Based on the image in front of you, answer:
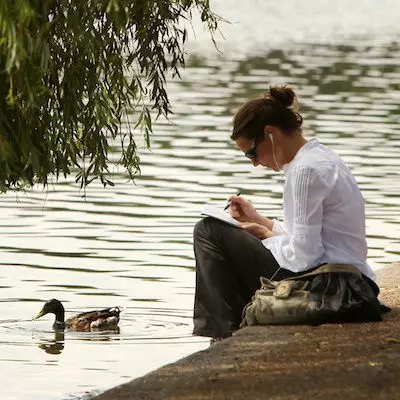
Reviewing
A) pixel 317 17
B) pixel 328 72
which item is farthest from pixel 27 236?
pixel 317 17

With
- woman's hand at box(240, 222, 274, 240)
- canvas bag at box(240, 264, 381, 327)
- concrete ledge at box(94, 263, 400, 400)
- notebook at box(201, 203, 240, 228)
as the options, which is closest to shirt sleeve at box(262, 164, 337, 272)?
canvas bag at box(240, 264, 381, 327)

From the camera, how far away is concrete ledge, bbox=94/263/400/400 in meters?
7.84

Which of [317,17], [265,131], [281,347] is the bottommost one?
[317,17]

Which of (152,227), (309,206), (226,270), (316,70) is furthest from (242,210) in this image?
(316,70)

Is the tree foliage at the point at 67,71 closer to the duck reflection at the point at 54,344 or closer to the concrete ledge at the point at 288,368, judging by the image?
the duck reflection at the point at 54,344

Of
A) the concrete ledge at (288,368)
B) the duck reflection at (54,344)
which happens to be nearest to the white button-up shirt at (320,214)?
the concrete ledge at (288,368)

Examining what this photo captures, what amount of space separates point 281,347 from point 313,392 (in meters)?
1.06

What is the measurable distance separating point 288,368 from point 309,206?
1.16 meters

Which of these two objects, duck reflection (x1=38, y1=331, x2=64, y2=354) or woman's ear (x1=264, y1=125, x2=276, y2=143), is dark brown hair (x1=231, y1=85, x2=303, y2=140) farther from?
duck reflection (x1=38, y1=331, x2=64, y2=354)

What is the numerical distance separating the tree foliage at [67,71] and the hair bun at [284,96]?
33.5 inches

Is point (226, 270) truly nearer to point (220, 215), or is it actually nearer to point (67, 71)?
point (220, 215)

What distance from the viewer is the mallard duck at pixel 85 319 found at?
11.5 m

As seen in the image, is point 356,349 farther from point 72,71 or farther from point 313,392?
point 72,71

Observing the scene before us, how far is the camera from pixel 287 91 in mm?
9516
